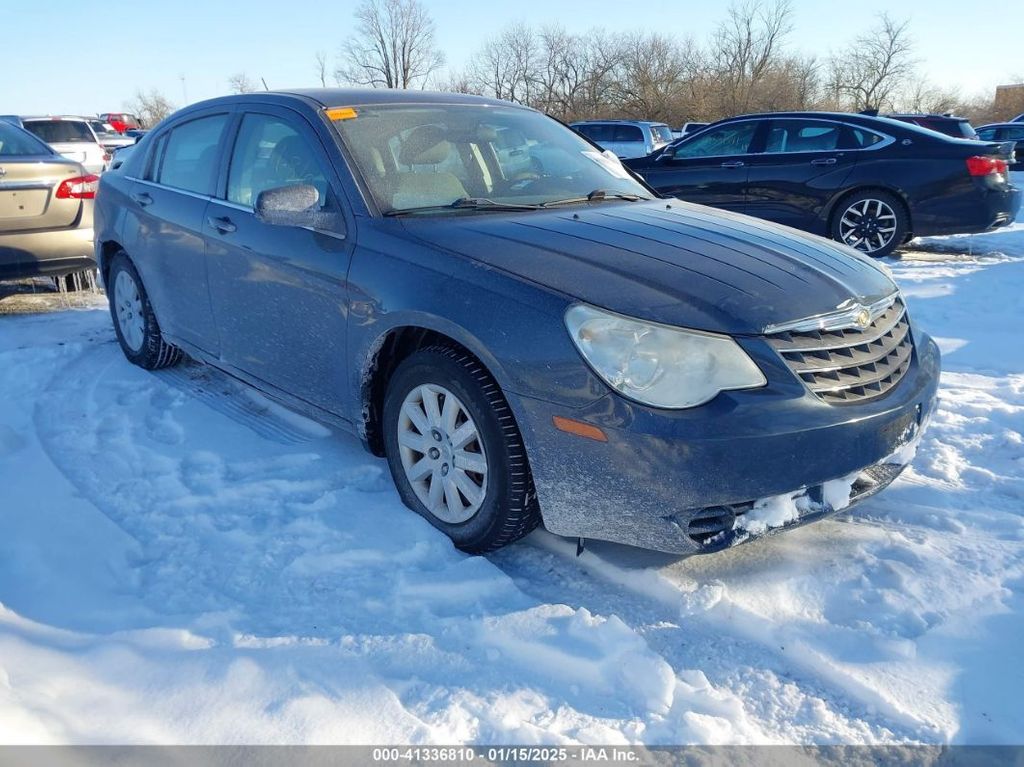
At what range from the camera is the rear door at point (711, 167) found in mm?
9086

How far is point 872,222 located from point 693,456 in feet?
23.5

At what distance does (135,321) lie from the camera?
16.1ft

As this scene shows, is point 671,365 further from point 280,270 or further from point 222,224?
point 222,224

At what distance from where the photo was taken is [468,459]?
9.27ft

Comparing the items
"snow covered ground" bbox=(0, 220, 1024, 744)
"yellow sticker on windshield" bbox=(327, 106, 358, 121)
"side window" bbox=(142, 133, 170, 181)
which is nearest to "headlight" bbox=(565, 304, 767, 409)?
"snow covered ground" bbox=(0, 220, 1024, 744)

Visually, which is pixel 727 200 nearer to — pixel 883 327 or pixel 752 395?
pixel 883 327

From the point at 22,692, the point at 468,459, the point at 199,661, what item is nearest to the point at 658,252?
the point at 468,459

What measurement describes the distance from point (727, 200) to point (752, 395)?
725 cm

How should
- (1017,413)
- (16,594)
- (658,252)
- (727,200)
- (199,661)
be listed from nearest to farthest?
(199,661), (16,594), (658,252), (1017,413), (727,200)

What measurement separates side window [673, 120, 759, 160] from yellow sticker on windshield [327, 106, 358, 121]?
6628mm

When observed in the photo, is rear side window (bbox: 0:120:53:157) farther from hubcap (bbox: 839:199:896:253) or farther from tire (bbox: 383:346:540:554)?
hubcap (bbox: 839:199:896:253)

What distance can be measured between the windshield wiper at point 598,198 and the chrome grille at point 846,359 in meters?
1.28

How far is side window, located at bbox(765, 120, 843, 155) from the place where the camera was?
872cm

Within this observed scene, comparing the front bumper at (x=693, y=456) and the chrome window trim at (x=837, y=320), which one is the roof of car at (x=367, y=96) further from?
the chrome window trim at (x=837, y=320)
